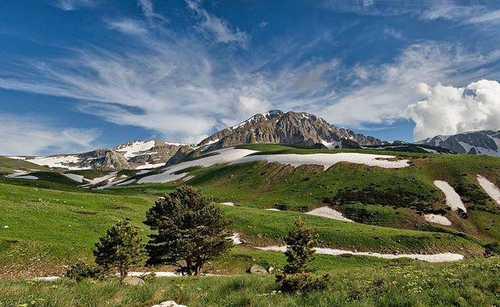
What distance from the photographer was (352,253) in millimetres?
59469

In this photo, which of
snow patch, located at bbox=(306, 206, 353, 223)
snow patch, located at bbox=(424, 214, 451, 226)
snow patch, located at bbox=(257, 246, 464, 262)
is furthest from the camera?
snow patch, located at bbox=(306, 206, 353, 223)

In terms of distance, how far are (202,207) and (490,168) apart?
10190cm

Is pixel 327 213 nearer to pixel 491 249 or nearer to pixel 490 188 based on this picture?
pixel 491 249

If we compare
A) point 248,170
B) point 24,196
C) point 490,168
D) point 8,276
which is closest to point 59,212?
point 24,196

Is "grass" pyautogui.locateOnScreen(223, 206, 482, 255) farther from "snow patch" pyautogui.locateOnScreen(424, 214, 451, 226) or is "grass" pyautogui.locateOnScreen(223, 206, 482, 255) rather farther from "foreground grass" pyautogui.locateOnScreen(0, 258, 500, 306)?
"foreground grass" pyautogui.locateOnScreen(0, 258, 500, 306)

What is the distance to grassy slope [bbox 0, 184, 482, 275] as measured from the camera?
38.9m

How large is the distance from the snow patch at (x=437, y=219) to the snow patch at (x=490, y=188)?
16.7 meters

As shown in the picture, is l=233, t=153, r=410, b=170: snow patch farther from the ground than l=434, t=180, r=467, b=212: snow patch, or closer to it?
farther from the ground

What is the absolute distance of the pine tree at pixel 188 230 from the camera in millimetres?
37219

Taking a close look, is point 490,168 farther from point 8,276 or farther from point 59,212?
point 8,276

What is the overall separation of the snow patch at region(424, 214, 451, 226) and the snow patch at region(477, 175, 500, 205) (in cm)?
1673

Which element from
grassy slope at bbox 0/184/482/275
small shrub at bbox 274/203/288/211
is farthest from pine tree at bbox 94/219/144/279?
small shrub at bbox 274/203/288/211

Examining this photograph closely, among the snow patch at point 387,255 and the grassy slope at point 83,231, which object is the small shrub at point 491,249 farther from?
the snow patch at point 387,255

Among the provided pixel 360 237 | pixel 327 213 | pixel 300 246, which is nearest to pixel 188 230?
pixel 300 246
